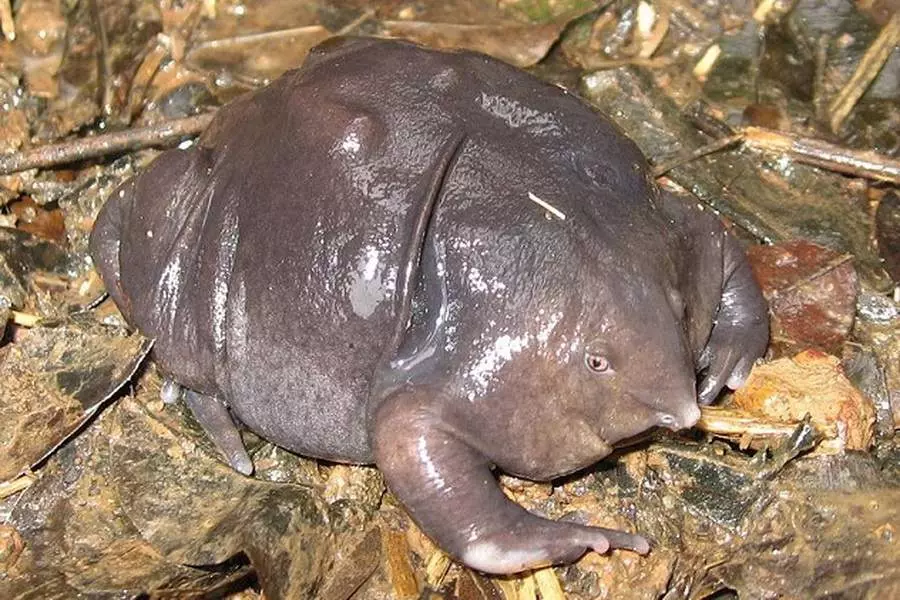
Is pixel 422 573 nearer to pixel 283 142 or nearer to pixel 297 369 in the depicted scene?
pixel 297 369

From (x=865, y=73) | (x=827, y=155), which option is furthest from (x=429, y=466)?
(x=865, y=73)

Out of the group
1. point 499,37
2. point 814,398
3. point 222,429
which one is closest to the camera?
point 814,398

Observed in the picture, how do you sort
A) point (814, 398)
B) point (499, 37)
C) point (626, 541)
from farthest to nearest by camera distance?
point (499, 37) < point (814, 398) < point (626, 541)

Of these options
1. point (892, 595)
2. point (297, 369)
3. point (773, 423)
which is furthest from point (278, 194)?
point (892, 595)

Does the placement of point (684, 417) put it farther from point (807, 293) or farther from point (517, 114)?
point (807, 293)

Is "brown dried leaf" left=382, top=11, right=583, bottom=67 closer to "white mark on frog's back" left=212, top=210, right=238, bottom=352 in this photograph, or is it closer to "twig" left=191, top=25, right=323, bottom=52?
"twig" left=191, top=25, right=323, bottom=52

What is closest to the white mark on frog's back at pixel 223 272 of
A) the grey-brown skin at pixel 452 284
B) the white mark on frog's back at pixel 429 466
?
the grey-brown skin at pixel 452 284

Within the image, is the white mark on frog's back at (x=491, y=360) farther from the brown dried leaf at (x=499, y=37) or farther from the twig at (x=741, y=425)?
the brown dried leaf at (x=499, y=37)
